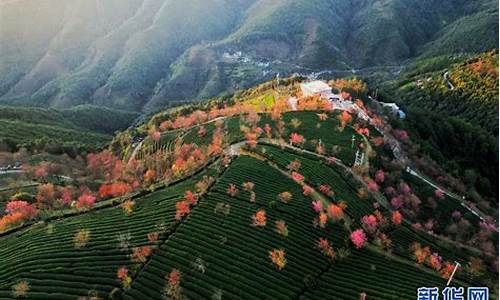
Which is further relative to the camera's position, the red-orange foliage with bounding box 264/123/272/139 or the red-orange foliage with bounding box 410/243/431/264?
the red-orange foliage with bounding box 264/123/272/139

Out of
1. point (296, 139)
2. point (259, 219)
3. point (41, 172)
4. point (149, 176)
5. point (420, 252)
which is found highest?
point (259, 219)

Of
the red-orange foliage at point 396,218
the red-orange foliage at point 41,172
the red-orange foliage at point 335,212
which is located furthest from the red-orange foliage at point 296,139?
the red-orange foliage at point 41,172

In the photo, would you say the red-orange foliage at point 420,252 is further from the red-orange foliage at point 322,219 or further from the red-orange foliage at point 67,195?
the red-orange foliage at point 67,195

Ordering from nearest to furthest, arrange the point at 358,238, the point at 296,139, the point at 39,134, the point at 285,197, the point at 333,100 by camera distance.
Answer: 1. the point at 358,238
2. the point at 285,197
3. the point at 296,139
4. the point at 333,100
5. the point at 39,134

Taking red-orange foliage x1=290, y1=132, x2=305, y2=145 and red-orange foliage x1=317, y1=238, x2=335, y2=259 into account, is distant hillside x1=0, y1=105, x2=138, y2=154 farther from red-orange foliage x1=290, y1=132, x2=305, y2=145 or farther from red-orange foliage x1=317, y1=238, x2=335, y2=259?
red-orange foliage x1=317, y1=238, x2=335, y2=259

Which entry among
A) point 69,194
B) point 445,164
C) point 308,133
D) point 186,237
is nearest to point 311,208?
point 186,237

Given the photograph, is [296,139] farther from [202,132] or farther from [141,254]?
[141,254]

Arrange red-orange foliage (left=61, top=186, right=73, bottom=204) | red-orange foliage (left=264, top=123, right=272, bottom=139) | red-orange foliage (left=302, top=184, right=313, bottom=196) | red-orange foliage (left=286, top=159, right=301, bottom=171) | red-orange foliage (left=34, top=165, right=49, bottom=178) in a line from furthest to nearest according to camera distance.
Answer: red-orange foliage (left=34, top=165, right=49, bottom=178), red-orange foliage (left=264, top=123, right=272, bottom=139), red-orange foliage (left=61, top=186, right=73, bottom=204), red-orange foliage (left=286, top=159, right=301, bottom=171), red-orange foliage (left=302, top=184, right=313, bottom=196)

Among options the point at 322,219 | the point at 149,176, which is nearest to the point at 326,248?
the point at 322,219

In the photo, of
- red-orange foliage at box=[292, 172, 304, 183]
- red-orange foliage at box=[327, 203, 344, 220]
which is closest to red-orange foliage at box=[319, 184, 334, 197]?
red-orange foliage at box=[292, 172, 304, 183]
